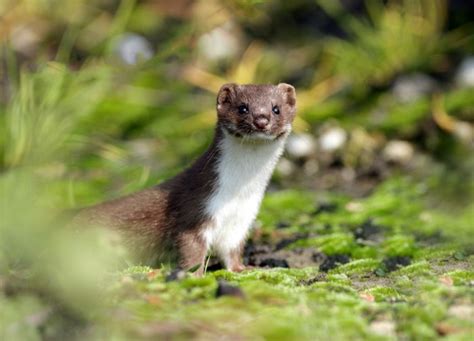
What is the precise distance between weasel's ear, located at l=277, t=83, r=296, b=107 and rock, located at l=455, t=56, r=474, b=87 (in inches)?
166

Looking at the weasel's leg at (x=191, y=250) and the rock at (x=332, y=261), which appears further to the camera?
the rock at (x=332, y=261)

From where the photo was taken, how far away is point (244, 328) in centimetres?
396

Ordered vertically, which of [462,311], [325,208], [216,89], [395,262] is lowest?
[325,208]

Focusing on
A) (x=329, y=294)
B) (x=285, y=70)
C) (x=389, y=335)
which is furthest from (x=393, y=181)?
(x=389, y=335)

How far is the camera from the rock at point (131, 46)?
1073 centimetres

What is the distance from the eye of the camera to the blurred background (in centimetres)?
765

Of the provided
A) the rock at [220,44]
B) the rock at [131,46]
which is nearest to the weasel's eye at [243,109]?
the rock at [131,46]

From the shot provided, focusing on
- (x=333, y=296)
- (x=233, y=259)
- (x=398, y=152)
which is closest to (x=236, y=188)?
(x=233, y=259)

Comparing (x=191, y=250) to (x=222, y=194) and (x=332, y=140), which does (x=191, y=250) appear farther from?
(x=332, y=140)

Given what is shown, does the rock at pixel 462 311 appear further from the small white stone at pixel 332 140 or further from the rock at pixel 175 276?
the small white stone at pixel 332 140

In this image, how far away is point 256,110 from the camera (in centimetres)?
549

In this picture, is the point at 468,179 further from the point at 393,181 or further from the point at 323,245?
the point at 323,245

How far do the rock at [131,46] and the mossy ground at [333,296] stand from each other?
4730mm

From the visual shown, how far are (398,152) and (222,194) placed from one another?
3.34 meters
